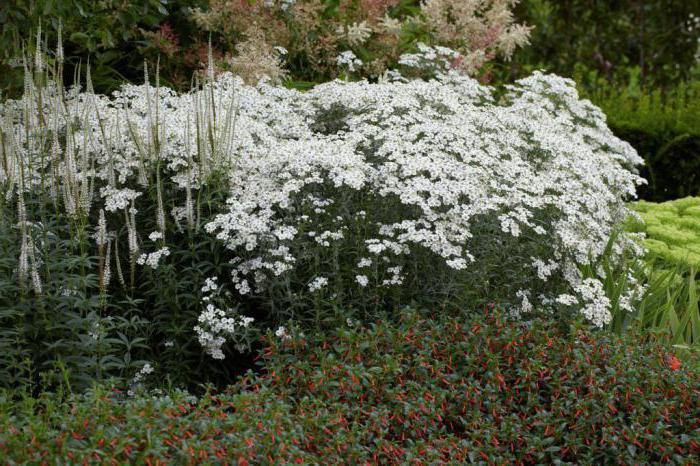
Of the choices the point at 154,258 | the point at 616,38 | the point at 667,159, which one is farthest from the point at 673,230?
the point at 616,38

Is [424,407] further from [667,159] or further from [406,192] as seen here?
[667,159]

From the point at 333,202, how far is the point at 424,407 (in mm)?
1430

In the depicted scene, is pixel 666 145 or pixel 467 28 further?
pixel 666 145

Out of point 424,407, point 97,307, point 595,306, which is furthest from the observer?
point 595,306

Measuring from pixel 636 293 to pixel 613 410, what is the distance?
5.51 ft

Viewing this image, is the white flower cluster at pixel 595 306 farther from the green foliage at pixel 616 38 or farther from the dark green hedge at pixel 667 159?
the green foliage at pixel 616 38

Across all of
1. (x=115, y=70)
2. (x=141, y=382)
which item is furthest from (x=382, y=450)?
(x=115, y=70)

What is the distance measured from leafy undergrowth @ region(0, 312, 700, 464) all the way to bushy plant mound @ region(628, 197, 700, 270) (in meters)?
2.49

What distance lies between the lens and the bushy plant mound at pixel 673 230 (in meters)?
6.98

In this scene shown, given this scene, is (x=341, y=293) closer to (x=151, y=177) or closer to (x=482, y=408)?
(x=482, y=408)

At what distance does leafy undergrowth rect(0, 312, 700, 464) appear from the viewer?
3301mm

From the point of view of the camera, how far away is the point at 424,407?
402 cm

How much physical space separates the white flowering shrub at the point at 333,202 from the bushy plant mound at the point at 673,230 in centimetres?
106

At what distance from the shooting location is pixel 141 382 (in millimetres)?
4609
